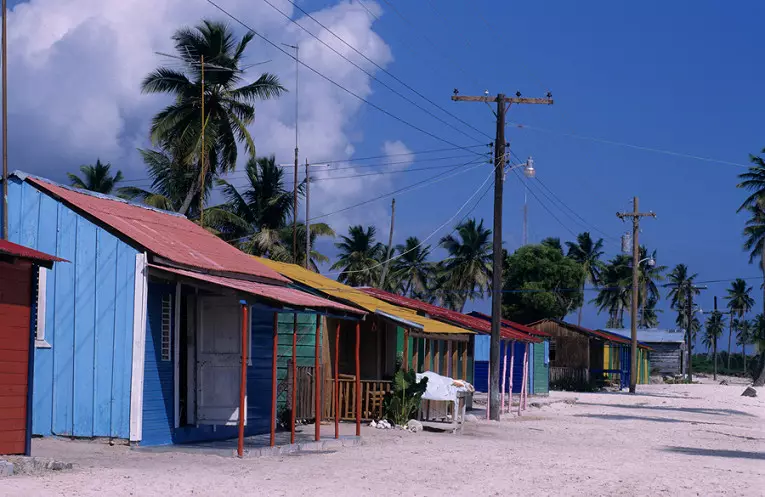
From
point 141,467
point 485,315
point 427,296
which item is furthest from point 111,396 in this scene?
point 427,296

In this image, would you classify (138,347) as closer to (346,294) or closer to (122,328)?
(122,328)

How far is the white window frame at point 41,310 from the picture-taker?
15.2 metres

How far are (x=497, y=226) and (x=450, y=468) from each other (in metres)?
11.9

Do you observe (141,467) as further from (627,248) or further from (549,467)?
(627,248)

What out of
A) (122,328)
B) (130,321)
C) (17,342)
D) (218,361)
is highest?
(130,321)

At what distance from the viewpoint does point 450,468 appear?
14.6m

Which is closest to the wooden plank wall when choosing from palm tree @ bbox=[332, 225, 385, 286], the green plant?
the green plant

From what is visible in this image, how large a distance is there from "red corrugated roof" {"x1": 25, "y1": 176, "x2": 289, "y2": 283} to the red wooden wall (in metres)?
2.64

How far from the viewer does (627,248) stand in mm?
49094

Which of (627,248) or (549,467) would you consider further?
(627,248)

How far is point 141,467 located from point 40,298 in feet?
12.9

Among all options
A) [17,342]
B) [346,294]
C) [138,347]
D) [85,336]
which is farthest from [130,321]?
[346,294]

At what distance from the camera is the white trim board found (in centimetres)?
1488

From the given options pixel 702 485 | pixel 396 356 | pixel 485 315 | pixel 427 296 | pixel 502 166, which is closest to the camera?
pixel 702 485
